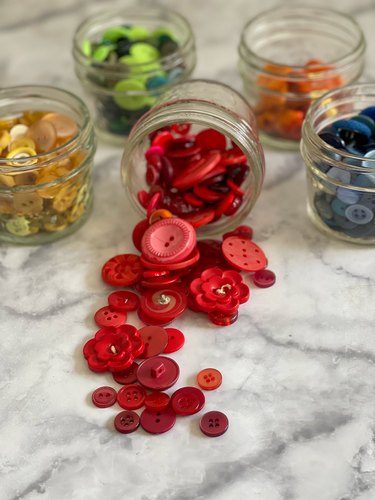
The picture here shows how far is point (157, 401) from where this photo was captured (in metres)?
1.05

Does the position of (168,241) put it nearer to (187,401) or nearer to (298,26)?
(187,401)

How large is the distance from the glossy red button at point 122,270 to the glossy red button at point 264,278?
183 mm

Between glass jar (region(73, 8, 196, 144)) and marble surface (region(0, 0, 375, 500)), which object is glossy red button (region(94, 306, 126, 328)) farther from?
glass jar (region(73, 8, 196, 144))

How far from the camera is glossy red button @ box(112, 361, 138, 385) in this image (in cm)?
109

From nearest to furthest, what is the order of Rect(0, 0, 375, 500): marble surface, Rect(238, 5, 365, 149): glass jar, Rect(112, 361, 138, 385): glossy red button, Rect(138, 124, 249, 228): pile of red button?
Rect(0, 0, 375, 500): marble surface, Rect(112, 361, 138, 385): glossy red button, Rect(138, 124, 249, 228): pile of red button, Rect(238, 5, 365, 149): glass jar

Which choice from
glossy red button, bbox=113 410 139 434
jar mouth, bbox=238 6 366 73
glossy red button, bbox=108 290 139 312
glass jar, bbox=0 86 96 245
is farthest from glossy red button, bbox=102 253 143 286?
jar mouth, bbox=238 6 366 73

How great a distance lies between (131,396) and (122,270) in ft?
0.80

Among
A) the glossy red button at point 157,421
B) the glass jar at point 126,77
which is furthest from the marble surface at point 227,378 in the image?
the glass jar at point 126,77

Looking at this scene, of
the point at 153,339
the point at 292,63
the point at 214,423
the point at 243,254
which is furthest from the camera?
the point at 292,63

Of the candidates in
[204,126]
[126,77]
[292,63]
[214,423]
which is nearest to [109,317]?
[214,423]

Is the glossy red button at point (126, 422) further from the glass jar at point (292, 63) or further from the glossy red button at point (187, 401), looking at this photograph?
the glass jar at point (292, 63)

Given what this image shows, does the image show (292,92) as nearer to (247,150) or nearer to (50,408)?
(247,150)

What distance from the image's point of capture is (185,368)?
111cm

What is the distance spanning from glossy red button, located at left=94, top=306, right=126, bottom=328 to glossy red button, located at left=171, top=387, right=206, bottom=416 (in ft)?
0.52
